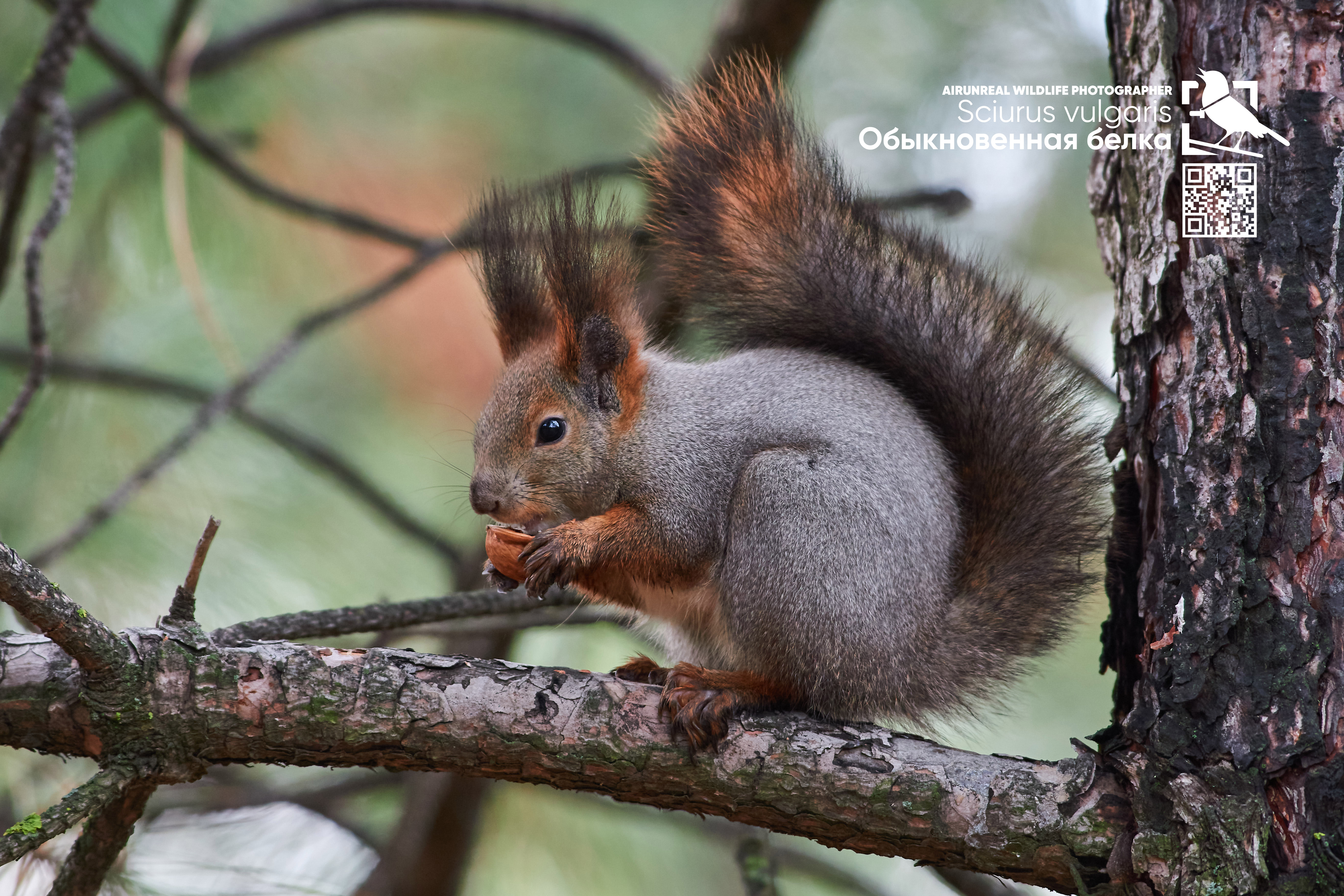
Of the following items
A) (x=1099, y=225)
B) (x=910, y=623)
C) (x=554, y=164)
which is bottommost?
(x=910, y=623)

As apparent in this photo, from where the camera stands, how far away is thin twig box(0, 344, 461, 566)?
7.07 feet

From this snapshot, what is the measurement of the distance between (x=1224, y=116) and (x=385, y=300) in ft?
7.76

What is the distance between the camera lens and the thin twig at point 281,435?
2.15 m

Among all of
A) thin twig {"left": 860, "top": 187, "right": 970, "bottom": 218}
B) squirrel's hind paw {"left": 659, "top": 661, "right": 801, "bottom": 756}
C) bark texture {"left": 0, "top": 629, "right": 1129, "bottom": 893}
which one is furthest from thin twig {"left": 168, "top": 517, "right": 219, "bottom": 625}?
thin twig {"left": 860, "top": 187, "right": 970, "bottom": 218}

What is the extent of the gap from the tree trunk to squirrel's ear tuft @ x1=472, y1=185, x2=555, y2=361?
35.7 inches

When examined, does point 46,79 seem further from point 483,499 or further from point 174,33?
point 483,499

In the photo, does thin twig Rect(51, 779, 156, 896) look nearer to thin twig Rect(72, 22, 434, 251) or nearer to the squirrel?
the squirrel

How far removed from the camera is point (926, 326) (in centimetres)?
168

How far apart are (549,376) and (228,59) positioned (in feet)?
4.46

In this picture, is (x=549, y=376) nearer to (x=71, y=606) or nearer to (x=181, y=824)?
(x=71, y=606)

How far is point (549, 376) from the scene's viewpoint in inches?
71.6

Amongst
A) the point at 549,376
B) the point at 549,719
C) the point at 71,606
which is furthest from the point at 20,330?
the point at 549,719

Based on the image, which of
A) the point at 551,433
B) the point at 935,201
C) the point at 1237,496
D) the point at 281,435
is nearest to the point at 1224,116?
the point at 1237,496

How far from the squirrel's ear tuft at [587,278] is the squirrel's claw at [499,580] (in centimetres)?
35
